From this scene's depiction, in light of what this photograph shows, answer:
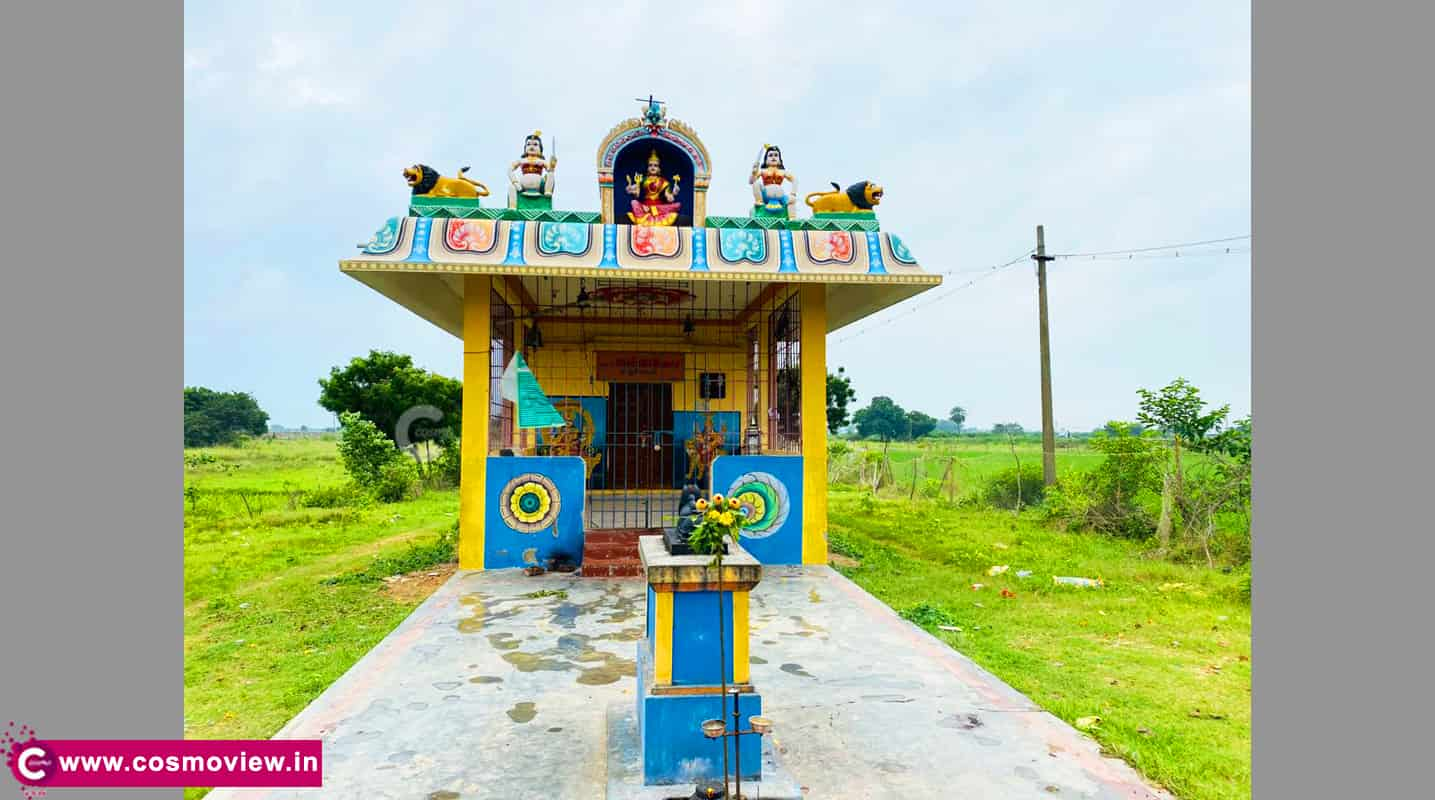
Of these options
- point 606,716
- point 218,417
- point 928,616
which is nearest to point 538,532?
point 928,616

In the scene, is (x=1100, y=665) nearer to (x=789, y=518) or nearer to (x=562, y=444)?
(x=789, y=518)

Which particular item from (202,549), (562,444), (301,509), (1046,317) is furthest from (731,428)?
(301,509)

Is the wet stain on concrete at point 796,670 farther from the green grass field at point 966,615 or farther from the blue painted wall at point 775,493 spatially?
the blue painted wall at point 775,493

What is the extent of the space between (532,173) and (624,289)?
2.01 metres

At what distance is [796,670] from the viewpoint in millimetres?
4898

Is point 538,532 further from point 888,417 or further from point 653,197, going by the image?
point 888,417

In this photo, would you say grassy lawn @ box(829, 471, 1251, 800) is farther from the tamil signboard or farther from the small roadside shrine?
the tamil signboard

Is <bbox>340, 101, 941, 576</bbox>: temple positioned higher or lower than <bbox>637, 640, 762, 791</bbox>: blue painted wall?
higher

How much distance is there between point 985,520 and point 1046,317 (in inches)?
170

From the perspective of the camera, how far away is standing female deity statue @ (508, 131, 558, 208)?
28.8 ft

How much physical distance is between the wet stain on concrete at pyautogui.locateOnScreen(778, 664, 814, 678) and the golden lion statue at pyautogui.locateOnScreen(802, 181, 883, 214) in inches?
231

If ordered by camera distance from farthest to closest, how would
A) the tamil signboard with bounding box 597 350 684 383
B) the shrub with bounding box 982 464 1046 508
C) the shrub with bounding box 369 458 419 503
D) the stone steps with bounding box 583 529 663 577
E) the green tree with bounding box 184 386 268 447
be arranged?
the green tree with bounding box 184 386 268 447
the shrub with bounding box 369 458 419 503
the shrub with bounding box 982 464 1046 508
the tamil signboard with bounding box 597 350 684 383
the stone steps with bounding box 583 529 663 577

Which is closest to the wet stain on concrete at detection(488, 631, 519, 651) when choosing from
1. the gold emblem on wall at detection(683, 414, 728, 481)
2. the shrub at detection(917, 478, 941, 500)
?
the gold emblem on wall at detection(683, 414, 728, 481)
